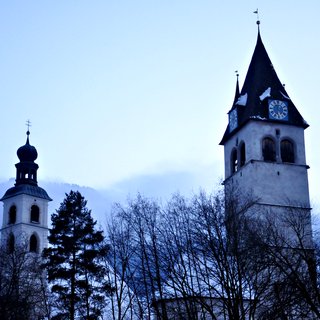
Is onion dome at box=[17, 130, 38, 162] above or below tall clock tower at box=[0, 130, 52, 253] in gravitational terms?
above

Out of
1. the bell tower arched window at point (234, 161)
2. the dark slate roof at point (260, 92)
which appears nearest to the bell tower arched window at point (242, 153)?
the bell tower arched window at point (234, 161)

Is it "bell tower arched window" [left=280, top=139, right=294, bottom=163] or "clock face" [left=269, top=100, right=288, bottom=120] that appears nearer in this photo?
"bell tower arched window" [left=280, top=139, right=294, bottom=163]

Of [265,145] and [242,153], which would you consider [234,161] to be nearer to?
[242,153]

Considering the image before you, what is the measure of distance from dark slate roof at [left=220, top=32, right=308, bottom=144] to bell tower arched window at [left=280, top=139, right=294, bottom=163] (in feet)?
4.93

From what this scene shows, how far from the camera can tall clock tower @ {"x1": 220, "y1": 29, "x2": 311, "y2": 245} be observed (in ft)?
182

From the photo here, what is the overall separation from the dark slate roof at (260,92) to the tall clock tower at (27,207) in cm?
2602

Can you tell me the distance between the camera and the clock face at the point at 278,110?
191 feet

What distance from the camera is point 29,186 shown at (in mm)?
82062

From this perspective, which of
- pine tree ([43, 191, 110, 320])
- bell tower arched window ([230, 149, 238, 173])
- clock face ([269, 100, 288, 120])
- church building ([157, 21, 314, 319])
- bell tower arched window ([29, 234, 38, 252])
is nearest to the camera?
pine tree ([43, 191, 110, 320])

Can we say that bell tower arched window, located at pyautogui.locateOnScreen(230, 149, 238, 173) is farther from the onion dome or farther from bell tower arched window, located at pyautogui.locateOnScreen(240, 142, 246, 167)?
the onion dome

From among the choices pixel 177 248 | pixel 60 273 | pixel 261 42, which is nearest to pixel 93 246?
pixel 60 273

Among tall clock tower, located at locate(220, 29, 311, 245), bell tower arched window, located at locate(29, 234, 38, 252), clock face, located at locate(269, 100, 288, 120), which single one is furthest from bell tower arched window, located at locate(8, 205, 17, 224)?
clock face, located at locate(269, 100, 288, 120)

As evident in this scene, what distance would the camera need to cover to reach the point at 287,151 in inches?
2286

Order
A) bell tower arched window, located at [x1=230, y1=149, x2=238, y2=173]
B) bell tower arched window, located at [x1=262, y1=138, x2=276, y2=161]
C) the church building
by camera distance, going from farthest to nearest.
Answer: bell tower arched window, located at [x1=230, y1=149, x2=238, y2=173] < bell tower arched window, located at [x1=262, y1=138, x2=276, y2=161] < the church building
